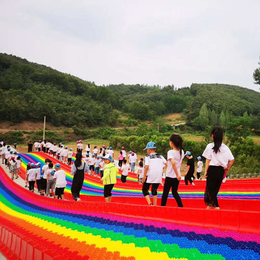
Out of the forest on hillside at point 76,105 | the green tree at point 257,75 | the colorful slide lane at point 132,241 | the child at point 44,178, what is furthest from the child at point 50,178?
the forest on hillside at point 76,105

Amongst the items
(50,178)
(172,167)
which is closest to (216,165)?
(172,167)

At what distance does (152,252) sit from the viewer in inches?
136

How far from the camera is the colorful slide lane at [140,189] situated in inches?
379

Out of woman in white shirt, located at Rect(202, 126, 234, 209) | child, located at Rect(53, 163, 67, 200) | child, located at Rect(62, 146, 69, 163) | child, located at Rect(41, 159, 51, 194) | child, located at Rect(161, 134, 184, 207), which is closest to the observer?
woman in white shirt, located at Rect(202, 126, 234, 209)

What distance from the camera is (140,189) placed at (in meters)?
14.9

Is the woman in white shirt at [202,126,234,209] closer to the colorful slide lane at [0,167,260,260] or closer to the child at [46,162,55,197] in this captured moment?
the colorful slide lane at [0,167,260,260]

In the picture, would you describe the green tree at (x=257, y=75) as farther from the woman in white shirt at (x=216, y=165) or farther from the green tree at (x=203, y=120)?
the green tree at (x=203, y=120)

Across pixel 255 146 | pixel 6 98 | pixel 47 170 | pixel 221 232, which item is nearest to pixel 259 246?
pixel 221 232

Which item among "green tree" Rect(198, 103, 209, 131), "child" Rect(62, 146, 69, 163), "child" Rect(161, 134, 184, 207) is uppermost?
"green tree" Rect(198, 103, 209, 131)

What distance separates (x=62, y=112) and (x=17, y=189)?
57.9 meters

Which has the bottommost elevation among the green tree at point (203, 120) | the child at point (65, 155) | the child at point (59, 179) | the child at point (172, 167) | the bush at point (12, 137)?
the bush at point (12, 137)

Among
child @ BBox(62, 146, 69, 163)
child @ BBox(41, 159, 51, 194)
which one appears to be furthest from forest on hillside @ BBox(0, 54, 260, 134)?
child @ BBox(41, 159, 51, 194)

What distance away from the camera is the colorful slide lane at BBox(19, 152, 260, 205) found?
9633 millimetres

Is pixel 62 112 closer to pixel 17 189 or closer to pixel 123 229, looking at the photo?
pixel 17 189
